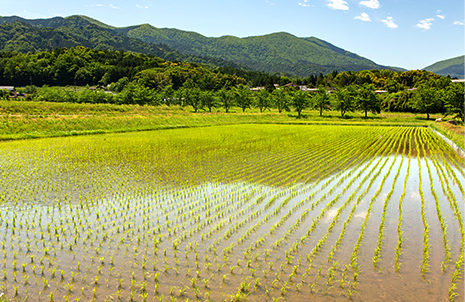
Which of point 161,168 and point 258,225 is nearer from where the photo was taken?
point 258,225

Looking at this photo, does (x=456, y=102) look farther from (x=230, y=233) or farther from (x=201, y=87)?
(x=201, y=87)

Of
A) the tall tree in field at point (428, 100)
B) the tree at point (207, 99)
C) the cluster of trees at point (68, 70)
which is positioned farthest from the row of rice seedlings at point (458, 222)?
the cluster of trees at point (68, 70)

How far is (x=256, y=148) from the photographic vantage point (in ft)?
56.9

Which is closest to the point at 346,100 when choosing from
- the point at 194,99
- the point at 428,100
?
the point at 428,100

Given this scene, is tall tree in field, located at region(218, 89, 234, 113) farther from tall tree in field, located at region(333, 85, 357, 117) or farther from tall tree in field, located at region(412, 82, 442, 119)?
tall tree in field, located at region(412, 82, 442, 119)

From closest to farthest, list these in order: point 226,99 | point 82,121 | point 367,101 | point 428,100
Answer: point 82,121 < point 428,100 < point 367,101 < point 226,99

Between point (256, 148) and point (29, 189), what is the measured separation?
37.0ft

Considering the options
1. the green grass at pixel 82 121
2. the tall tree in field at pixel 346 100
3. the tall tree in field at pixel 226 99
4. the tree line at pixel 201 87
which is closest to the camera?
the green grass at pixel 82 121

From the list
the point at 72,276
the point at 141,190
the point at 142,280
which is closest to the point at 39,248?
the point at 72,276

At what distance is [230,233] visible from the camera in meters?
5.77

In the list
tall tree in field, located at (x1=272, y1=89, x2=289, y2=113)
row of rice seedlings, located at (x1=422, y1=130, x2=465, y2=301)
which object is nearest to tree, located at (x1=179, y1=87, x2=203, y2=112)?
tall tree in field, located at (x1=272, y1=89, x2=289, y2=113)

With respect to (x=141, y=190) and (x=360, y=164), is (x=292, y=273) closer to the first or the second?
(x=141, y=190)

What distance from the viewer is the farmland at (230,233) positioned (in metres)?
4.06

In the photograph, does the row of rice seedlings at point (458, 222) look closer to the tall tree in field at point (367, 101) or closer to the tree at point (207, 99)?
the tall tree in field at point (367, 101)
